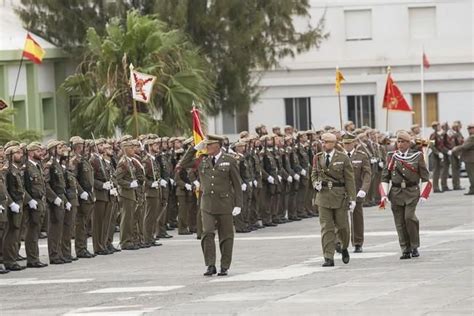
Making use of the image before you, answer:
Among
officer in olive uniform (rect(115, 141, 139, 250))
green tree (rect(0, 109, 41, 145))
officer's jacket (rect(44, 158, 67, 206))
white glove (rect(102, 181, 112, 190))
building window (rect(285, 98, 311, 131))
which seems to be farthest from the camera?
building window (rect(285, 98, 311, 131))

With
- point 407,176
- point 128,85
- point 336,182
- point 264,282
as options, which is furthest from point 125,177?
point 128,85

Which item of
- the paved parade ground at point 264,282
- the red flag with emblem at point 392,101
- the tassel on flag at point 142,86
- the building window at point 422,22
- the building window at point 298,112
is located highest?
the building window at point 422,22

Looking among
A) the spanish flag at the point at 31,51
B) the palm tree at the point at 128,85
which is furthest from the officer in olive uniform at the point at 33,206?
the spanish flag at the point at 31,51

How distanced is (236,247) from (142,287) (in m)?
6.99

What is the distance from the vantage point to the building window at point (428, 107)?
6141cm

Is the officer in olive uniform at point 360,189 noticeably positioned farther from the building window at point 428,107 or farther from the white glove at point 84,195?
the building window at point 428,107

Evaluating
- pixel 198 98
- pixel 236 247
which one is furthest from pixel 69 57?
pixel 236 247

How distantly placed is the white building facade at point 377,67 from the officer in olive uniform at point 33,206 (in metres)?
35.8

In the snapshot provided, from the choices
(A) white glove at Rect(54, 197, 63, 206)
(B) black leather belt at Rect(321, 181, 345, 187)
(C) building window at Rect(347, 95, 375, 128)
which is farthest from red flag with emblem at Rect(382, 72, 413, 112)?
(B) black leather belt at Rect(321, 181, 345, 187)

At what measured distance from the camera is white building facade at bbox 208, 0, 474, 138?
201 feet

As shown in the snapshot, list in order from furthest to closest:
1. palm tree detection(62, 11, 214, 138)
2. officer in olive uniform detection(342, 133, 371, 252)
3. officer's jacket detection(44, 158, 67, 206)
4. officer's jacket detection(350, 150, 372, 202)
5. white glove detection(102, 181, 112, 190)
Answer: palm tree detection(62, 11, 214, 138) < white glove detection(102, 181, 112, 190) < officer's jacket detection(44, 158, 67, 206) < officer's jacket detection(350, 150, 372, 202) < officer in olive uniform detection(342, 133, 371, 252)

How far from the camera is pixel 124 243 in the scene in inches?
1083

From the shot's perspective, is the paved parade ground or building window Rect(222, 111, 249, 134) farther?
building window Rect(222, 111, 249, 134)

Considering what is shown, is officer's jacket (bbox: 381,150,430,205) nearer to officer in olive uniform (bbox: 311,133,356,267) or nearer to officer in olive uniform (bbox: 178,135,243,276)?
officer in olive uniform (bbox: 311,133,356,267)
